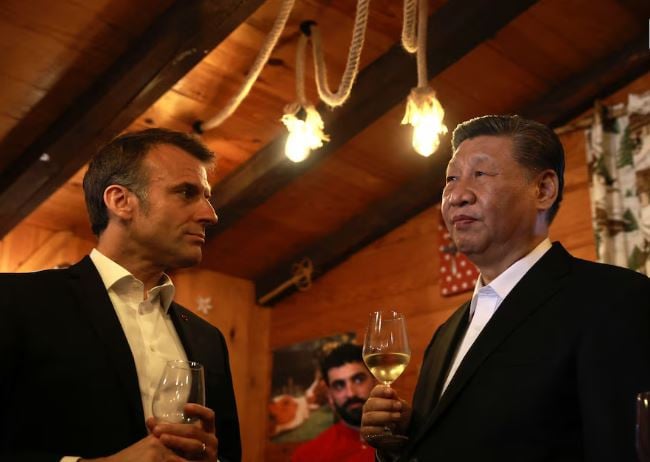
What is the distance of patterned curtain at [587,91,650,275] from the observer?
3.72 metres

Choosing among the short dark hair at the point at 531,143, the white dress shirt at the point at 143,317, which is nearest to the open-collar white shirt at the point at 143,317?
the white dress shirt at the point at 143,317

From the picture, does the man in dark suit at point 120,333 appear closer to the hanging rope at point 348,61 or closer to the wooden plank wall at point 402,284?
the hanging rope at point 348,61

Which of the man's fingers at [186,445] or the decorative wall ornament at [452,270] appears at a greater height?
the decorative wall ornament at [452,270]

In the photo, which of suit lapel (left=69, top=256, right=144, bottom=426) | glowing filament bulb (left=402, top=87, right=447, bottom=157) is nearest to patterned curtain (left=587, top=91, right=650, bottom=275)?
glowing filament bulb (left=402, top=87, right=447, bottom=157)

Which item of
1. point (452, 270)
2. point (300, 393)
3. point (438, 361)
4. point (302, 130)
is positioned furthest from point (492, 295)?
point (300, 393)

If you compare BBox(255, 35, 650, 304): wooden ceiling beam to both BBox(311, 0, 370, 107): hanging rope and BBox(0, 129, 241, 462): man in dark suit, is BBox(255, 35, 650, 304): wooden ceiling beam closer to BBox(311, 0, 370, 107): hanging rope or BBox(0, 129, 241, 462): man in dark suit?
BBox(311, 0, 370, 107): hanging rope

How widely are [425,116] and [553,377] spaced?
5.50 ft

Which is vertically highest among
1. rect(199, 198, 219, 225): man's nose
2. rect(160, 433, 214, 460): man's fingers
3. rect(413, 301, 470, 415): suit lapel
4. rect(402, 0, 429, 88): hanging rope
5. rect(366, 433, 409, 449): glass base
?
rect(402, 0, 429, 88): hanging rope

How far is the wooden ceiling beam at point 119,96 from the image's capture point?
327 centimetres

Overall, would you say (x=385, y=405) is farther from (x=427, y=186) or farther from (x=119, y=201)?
(x=427, y=186)

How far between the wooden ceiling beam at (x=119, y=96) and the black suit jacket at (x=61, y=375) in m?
1.57

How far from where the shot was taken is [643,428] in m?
1.16

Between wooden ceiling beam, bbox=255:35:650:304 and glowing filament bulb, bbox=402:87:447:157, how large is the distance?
3.39 ft

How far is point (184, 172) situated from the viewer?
2.25 m
